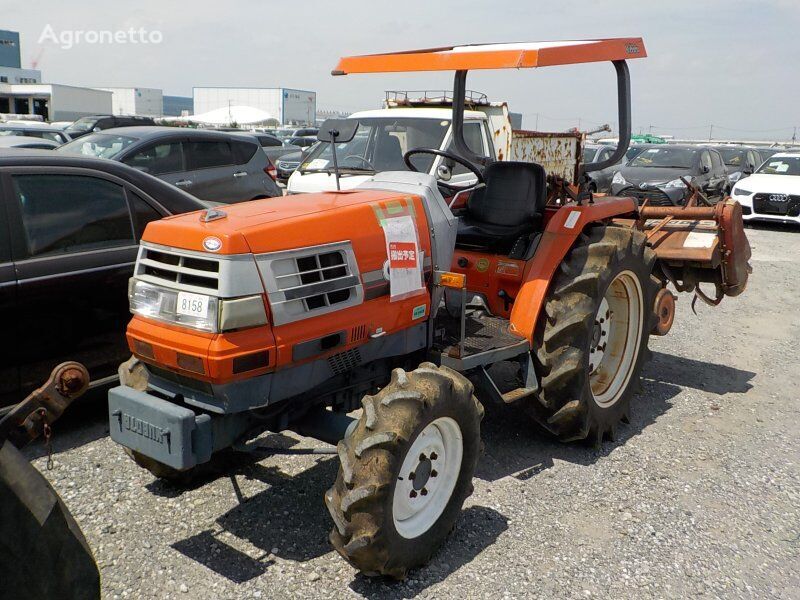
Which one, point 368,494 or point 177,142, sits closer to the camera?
point 368,494

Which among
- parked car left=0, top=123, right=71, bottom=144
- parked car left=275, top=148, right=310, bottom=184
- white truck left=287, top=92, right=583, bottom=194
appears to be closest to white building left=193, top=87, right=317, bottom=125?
parked car left=275, top=148, right=310, bottom=184

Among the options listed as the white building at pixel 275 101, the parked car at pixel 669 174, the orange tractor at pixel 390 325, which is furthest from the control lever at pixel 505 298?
the white building at pixel 275 101

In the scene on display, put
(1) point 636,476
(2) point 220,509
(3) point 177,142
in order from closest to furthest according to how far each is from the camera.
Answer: (2) point 220,509, (1) point 636,476, (3) point 177,142

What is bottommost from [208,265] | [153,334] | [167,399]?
[167,399]

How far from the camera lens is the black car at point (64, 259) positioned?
12.8 feet

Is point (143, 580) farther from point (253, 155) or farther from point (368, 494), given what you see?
point (253, 155)

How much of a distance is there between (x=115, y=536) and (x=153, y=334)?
1.10m

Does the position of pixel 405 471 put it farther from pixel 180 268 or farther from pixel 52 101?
pixel 52 101

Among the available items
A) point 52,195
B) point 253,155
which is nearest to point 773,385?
point 52,195

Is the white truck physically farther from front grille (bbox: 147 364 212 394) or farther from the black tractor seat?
front grille (bbox: 147 364 212 394)

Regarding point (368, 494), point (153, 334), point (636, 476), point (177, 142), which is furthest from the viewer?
point (177, 142)

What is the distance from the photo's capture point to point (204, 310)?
279 cm

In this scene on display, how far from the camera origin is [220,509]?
3.64 metres

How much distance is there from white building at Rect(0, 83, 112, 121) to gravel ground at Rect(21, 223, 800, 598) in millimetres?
48962
